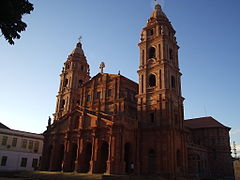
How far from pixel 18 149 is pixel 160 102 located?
109ft

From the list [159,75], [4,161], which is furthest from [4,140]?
[159,75]

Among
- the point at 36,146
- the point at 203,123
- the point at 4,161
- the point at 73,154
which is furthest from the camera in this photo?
the point at 203,123

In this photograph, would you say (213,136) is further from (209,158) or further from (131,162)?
(131,162)

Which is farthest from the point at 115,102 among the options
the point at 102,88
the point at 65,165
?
the point at 65,165

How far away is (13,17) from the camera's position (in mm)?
12602

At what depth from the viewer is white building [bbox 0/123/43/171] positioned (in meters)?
48.6

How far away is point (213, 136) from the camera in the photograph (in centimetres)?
5325

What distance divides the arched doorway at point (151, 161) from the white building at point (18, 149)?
982 inches

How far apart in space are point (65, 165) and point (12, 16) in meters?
31.4

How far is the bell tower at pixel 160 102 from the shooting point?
115ft

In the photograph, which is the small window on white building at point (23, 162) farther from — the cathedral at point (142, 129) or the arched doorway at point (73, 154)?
the arched doorway at point (73, 154)

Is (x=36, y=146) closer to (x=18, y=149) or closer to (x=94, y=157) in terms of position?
(x=18, y=149)

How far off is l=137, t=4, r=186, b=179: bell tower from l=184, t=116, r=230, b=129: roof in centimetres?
1778

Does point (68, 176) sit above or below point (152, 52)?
below
